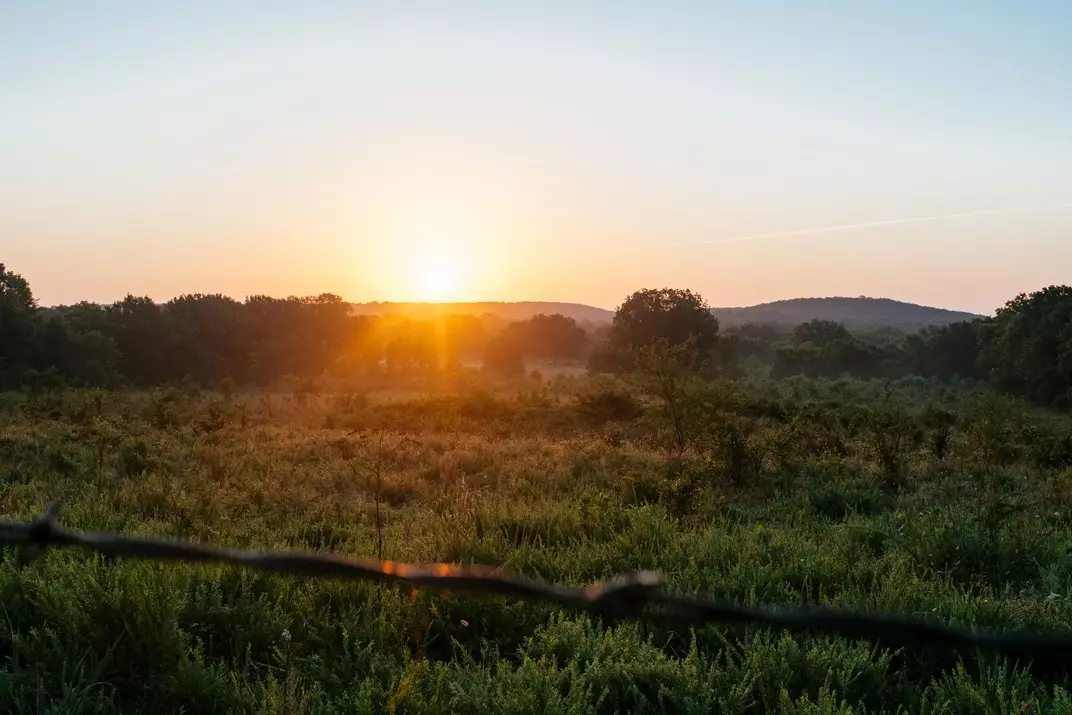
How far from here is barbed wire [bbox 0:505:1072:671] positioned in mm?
1456

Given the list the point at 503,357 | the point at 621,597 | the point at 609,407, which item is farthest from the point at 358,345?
the point at 621,597

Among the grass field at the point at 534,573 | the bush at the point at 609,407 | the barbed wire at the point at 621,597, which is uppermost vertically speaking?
the barbed wire at the point at 621,597

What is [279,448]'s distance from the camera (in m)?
15.8

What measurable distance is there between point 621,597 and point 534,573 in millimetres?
4820

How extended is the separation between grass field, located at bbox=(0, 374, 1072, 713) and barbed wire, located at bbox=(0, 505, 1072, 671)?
2.05 metres

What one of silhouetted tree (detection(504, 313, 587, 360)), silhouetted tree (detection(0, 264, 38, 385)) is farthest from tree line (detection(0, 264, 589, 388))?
silhouetted tree (detection(504, 313, 587, 360))

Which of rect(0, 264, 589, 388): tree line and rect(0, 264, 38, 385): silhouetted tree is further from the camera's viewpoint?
rect(0, 264, 589, 388): tree line

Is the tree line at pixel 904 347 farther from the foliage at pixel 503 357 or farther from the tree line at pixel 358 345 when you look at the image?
the foliage at pixel 503 357

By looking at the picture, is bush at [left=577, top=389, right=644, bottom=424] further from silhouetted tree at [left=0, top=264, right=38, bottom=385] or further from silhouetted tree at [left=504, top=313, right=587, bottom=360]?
silhouetted tree at [left=504, top=313, right=587, bottom=360]

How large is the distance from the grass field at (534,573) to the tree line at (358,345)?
18.9 metres

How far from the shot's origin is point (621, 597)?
157 centimetres

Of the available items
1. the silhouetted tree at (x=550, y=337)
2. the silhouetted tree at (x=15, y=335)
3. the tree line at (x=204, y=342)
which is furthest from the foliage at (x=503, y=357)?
the silhouetted tree at (x=15, y=335)

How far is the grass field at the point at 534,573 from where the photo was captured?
13.0 feet

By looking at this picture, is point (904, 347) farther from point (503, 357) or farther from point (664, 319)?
point (503, 357)
